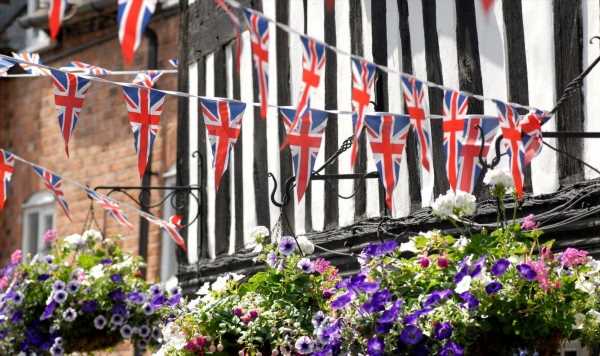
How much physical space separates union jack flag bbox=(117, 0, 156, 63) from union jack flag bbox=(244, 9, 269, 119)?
0.54 metres

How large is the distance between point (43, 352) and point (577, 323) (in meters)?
4.91

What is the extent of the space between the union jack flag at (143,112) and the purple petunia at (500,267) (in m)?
2.53

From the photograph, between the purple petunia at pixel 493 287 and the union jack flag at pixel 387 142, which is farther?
the union jack flag at pixel 387 142

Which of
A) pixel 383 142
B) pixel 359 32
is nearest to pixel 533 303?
pixel 383 142

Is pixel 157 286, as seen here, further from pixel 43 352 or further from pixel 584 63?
pixel 584 63

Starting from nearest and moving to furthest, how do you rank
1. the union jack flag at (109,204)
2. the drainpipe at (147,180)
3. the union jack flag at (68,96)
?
the union jack flag at (68,96)
the union jack flag at (109,204)
the drainpipe at (147,180)

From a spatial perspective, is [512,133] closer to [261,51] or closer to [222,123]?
[261,51]

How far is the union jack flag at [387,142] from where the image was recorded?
5.86 m

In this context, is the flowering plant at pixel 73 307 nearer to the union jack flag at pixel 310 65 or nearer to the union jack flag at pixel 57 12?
the union jack flag at pixel 310 65

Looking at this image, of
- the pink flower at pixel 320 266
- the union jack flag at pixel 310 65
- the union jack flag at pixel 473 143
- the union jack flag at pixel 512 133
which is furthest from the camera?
the pink flower at pixel 320 266

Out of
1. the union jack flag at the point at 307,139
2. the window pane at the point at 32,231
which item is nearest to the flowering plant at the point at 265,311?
the union jack flag at the point at 307,139

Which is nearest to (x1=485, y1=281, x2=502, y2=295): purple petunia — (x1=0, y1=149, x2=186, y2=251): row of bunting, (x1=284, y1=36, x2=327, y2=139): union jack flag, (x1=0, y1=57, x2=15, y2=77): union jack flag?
(x1=284, y1=36, x2=327, y2=139): union jack flag

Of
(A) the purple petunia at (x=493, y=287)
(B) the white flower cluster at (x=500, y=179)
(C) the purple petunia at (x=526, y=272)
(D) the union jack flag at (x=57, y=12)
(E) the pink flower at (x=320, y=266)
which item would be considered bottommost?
(A) the purple petunia at (x=493, y=287)

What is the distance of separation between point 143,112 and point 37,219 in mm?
7864
